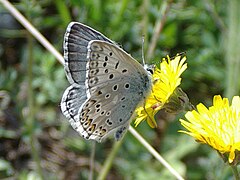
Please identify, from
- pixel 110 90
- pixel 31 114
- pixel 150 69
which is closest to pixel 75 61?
pixel 110 90

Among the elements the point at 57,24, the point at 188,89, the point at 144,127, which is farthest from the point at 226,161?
the point at 57,24

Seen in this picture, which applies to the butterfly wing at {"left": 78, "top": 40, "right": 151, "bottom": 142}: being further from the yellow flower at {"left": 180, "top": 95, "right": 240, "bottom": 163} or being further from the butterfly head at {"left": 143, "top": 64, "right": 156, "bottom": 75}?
the yellow flower at {"left": 180, "top": 95, "right": 240, "bottom": 163}

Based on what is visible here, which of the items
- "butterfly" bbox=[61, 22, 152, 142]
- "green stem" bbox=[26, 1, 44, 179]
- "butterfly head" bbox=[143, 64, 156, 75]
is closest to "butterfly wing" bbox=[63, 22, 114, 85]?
"butterfly" bbox=[61, 22, 152, 142]

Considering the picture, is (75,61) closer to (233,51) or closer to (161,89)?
(161,89)

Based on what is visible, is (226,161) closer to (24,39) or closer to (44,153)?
(44,153)

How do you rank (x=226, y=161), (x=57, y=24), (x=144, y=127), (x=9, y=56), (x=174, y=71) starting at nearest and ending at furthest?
(x=226, y=161)
(x=174, y=71)
(x=144, y=127)
(x=57, y=24)
(x=9, y=56)

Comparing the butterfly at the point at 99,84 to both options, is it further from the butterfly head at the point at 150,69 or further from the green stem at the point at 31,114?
the green stem at the point at 31,114

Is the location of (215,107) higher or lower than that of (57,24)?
lower
